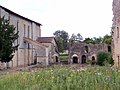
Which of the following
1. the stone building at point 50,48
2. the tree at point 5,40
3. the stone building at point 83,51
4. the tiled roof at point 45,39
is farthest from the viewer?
the stone building at point 83,51

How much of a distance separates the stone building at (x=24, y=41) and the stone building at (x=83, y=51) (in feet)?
30.6

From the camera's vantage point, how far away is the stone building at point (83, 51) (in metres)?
65.4

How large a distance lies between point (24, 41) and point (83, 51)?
58.4 ft

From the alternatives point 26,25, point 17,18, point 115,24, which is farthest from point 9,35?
point 26,25

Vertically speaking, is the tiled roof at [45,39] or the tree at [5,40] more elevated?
the tiled roof at [45,39]

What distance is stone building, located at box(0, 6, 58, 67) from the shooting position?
4581 cm

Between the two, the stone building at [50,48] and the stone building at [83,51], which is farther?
the stone building at [83,51]

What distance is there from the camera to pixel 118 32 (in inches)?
1158

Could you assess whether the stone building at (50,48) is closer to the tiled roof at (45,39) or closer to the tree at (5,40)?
the tiled roof at (45,39)

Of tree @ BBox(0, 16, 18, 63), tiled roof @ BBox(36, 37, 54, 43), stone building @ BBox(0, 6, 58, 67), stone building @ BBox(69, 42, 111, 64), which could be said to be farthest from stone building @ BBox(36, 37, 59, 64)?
tree @ BBox(0, 16, 18, 63)

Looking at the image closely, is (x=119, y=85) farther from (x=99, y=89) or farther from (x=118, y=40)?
(x=118, y=40)

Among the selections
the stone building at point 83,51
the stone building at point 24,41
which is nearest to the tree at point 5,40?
the stone building at point 24,41

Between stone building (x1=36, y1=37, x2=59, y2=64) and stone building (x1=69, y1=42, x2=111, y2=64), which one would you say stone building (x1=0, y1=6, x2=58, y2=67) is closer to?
stone building (x1=36, y1=37, x2=59, y2=64)

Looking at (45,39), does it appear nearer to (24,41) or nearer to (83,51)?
(83,51)
